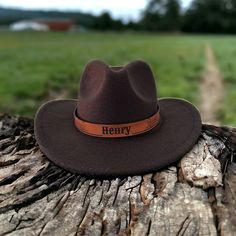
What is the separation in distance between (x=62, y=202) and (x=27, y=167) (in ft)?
1.04

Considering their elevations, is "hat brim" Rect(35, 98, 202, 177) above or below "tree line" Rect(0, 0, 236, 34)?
above

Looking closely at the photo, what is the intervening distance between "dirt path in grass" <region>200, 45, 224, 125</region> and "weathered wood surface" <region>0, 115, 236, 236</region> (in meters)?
5.77

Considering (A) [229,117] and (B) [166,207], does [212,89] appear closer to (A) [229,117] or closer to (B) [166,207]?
(A) [229,117]

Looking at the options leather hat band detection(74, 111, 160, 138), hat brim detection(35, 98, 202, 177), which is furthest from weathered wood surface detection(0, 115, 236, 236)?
leather hat band detection(74, 111, 160, 138)

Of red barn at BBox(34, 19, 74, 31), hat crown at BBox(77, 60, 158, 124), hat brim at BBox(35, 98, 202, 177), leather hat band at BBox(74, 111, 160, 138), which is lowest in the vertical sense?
red barn at BBox(34, 19, 74, 31)

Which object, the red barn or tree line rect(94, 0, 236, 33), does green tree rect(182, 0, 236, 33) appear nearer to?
tree line rect(94, 0, 236, 33)

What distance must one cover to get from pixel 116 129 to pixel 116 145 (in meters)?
0.07

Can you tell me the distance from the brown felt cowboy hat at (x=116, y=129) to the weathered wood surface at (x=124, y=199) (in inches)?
2.0

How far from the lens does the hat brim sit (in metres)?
1.77

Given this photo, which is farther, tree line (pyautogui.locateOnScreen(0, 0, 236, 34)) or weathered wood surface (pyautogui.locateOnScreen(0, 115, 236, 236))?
tree line (pyautogui.locateOnScreen(0, 0, 236, 34))

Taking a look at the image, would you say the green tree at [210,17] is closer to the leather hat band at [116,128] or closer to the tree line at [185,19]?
the tree line at [185,19]

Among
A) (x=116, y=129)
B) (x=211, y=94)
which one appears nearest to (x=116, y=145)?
(x=116, y=129)

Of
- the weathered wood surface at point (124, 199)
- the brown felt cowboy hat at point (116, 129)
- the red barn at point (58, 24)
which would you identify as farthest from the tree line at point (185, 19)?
the weathered wood surface at point (124, 199)

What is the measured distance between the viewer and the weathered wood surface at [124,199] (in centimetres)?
148
